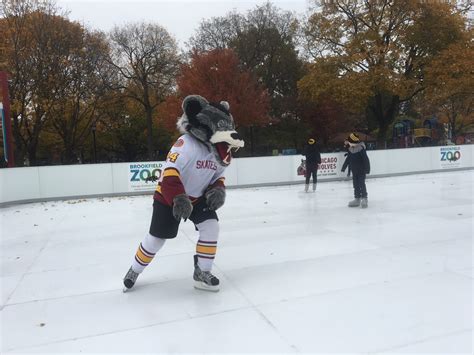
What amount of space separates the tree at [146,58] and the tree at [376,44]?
979 centimetres

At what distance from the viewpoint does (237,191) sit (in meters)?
13.0

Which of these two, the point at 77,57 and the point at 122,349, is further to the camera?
the point at 77,57

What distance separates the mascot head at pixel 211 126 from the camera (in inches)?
141

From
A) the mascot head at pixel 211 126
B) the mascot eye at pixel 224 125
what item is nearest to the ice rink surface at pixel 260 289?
the mascot head at pixel 211 126

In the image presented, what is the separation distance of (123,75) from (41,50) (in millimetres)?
7245

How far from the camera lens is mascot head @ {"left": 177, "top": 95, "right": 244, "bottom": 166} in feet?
11.7

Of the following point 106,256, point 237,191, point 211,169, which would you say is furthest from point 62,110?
point 211,169

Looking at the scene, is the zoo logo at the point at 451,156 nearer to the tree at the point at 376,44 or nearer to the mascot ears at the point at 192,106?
the tree at the point at 376,44

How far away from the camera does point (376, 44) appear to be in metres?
24.5

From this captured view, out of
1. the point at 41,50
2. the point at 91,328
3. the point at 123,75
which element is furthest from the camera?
the point at 123,75

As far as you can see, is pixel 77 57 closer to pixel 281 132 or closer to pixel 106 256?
pixel 281 132

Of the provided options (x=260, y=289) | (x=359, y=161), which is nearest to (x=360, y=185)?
(x=359, y=161)

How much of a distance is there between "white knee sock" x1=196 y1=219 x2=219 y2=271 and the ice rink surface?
29 cm

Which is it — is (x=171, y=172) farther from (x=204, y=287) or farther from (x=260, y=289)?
(x=260, y=289)
